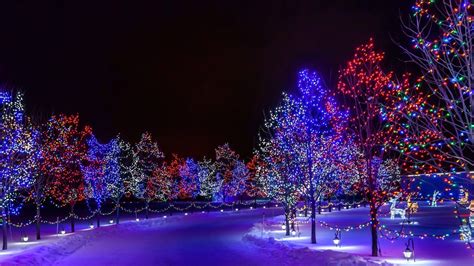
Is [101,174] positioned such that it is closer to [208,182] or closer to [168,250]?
[168,250]

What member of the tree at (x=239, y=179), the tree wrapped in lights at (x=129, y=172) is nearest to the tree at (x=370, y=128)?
the tree wrapped in lights at (x=129, y=172)

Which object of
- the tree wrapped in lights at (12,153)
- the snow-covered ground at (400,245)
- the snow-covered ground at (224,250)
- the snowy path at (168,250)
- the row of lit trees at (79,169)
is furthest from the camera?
the row of lit trees at (79,169)

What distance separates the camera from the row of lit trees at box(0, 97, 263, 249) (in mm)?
23625

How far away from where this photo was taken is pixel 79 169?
37.4 m

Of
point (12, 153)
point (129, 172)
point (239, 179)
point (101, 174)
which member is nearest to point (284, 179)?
point (12, 153)

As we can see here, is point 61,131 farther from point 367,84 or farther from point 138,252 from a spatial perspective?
point 367,84

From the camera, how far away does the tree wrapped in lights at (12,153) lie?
2194 cm

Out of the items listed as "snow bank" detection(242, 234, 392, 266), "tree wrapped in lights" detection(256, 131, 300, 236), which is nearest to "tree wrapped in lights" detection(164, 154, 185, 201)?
"tree wrapped in lights" detection(256, 131, 300, 236)

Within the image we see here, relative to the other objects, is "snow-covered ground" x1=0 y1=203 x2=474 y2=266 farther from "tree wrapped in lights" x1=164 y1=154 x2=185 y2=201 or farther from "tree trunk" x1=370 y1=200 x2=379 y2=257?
"tree wrapped in lights" x1=164 y1=154 x2=185 y2=201

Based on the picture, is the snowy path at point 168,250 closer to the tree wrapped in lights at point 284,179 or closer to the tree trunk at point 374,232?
Result: the tree wrapped in lights at point 284,179

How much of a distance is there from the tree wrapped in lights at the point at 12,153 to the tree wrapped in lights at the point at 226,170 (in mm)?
54232

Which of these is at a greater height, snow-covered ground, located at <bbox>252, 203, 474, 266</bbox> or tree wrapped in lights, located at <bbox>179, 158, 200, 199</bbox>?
tree wrapped in lights, located at <bbox>179, 158, 200, 199</bbox>

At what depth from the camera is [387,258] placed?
17.0 meters

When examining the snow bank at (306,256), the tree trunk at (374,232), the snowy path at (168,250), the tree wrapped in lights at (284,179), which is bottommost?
the snowy path at (168,250)
